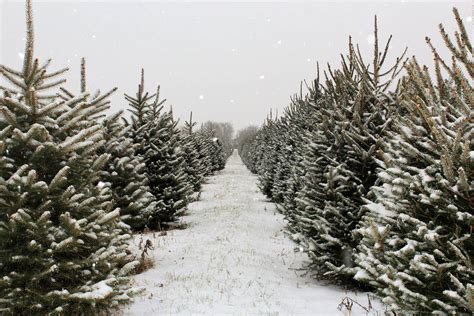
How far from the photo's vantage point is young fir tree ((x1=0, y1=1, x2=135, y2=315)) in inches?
165

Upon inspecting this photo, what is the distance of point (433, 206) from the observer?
423 cm

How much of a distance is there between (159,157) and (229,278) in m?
5.97

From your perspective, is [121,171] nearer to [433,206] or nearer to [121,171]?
[121,171]

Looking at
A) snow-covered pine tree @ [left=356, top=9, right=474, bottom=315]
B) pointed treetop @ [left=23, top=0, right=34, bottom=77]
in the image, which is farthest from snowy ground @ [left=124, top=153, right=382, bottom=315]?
pointed treetop @ [left=23, top=0, right=34, bottom=77]

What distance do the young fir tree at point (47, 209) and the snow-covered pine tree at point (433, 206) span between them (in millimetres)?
3354

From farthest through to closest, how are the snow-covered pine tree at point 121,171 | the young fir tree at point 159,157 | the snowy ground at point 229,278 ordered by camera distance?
1. the young fir tree at point 159,157
2. the snow-covered pine tree at point 121,171
3. the snowy ground at point 229,278

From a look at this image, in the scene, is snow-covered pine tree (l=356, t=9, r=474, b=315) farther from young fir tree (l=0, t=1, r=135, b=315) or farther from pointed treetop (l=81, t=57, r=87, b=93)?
pointed treetop (l=81, t=57, r=87, b=93)

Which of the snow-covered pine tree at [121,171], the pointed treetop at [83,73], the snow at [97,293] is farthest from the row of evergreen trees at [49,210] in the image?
the snow-covered pine tree at [121,171]

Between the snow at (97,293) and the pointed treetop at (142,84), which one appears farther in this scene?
the pointed treetop at (142,84)

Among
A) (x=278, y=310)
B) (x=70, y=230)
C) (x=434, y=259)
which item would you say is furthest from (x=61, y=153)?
(x=434, y=259)

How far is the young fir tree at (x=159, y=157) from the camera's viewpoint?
11.4m

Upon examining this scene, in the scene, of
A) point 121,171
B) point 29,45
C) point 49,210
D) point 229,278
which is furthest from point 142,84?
point 49,210

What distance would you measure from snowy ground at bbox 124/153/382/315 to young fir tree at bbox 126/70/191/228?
1058 millimetres

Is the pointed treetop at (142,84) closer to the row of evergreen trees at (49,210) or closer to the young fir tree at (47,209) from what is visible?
the row of evergreen trees at (49,210)
